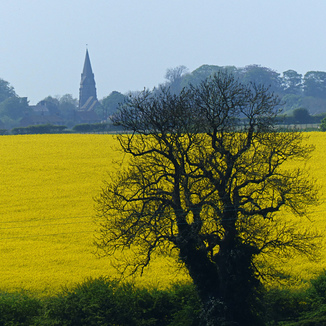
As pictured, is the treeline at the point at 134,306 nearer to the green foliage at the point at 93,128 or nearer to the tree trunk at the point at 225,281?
the tree trunk at the point at 225,281

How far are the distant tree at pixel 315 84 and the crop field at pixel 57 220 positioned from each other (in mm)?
120268

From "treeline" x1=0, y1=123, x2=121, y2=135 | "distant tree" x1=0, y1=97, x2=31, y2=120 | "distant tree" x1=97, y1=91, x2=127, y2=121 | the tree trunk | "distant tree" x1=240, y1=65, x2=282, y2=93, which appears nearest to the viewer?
the tree trunk

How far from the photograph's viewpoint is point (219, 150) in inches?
761

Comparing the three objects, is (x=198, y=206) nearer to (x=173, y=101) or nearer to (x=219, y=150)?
(x=219, y=150)

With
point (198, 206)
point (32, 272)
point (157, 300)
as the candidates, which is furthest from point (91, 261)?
point (198, 206)

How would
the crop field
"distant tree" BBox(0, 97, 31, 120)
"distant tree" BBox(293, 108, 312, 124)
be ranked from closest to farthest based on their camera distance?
the crop field, "distant tree" BBox(293, 108, 312, 124), "distant tree" BBox(0, 97, 31, 120)

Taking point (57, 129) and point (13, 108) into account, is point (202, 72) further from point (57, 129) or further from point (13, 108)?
point (57, 129)

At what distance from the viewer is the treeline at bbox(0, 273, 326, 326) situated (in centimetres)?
1767

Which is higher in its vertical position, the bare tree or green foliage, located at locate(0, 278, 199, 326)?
the bare tree

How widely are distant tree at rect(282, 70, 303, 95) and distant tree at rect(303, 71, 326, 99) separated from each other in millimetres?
1728

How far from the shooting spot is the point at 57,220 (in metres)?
28.9

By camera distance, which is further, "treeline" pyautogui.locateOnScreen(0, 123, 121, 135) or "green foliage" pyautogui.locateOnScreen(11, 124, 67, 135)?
"green foliage" pyautogui.locateOnScreen(11, 124, 67, 135)

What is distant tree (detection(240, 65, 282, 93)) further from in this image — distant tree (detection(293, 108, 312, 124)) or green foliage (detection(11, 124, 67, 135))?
green foliage (detection(11, 124, 67, 135))

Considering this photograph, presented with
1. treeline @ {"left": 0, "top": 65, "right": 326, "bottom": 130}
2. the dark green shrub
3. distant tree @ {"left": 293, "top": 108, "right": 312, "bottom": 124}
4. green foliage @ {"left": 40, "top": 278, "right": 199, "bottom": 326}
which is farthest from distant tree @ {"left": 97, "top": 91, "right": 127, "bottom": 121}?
the dark green shrub
